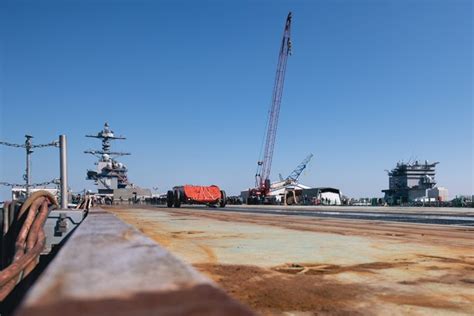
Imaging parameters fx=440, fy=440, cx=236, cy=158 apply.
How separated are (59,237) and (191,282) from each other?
32.0 ft

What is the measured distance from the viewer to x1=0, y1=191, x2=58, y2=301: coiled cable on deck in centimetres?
688

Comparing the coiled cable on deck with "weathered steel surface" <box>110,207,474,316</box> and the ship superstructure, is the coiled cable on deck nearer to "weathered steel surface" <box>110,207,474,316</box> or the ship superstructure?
"weathered steel surface" <box>110,207,474,316</box>

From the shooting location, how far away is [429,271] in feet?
23.5

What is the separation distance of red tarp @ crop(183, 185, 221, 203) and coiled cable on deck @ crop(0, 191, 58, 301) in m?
43.7

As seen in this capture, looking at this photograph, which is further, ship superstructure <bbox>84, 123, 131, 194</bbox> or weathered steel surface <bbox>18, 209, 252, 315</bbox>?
ship superstructure <bbox>84, 123, 131, 194</bbox>

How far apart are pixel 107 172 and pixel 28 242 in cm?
12768

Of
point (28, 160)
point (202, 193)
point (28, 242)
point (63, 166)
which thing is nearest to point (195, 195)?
point (202, 193)

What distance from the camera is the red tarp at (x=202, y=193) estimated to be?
54562 mm

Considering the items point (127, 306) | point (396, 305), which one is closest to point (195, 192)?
point (396, 305)

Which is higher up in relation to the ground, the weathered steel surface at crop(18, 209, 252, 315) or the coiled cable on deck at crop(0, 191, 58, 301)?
the weathered steel surface at crop(18, 209, 252, 315)

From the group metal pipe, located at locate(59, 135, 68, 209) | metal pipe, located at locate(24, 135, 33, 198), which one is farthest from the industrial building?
metal pipe, located at locate(59, 135, 68, 209)

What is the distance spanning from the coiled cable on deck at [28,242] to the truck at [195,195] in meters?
43.1

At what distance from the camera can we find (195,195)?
54.8 m

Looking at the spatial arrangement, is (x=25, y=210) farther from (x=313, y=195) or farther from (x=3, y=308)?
(x=313, y=195)
